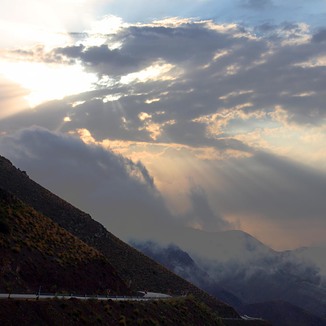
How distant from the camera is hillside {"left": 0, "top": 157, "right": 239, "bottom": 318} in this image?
12900 cm

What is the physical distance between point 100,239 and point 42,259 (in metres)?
72.2

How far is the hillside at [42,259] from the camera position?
59000mm

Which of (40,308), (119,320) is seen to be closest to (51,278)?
(119,320)

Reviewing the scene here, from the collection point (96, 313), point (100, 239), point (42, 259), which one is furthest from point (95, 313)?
point (100, 239)

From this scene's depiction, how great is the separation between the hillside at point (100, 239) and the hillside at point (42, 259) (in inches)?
1685

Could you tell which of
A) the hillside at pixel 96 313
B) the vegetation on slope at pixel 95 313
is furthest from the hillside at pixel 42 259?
the hillside at pixel 96 313

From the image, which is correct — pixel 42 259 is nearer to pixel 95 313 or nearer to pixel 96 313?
pixel 96 313

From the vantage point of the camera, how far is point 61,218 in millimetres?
138750

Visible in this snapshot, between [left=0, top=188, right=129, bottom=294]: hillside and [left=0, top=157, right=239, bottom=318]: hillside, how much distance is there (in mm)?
42792

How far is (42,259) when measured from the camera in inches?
2606

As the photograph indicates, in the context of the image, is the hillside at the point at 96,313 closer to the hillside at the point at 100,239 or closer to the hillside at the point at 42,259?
the hillside at the point at 42,259

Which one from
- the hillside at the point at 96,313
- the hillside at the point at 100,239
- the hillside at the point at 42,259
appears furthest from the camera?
the hillside at the point at 100,239

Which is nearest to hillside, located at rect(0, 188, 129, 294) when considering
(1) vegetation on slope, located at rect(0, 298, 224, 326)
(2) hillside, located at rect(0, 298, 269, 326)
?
(1) vegetation on slope, located at rect(0, 298, 224, 326)

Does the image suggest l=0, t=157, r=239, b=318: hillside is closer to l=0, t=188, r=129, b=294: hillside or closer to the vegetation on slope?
l=0, t=188, r=129, b=294: hillside
